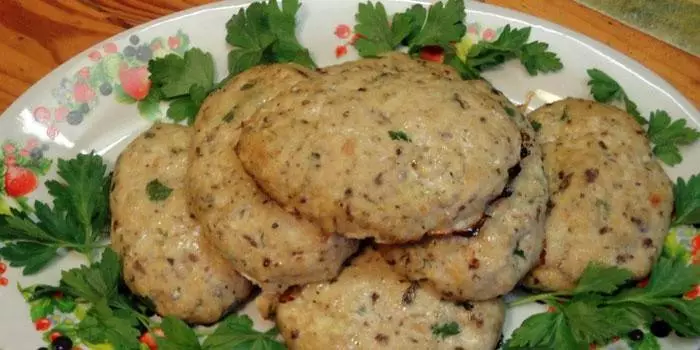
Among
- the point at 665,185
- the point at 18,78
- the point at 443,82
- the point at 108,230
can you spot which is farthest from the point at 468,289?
the point at 18,78

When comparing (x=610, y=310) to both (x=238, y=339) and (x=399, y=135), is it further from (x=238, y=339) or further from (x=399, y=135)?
(x=238, y=339)

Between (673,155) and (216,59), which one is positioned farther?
(216,59)

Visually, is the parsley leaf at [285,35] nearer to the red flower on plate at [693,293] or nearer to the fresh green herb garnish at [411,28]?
the fresh green herb garnish at [411,28]

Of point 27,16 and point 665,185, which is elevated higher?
point 27,16

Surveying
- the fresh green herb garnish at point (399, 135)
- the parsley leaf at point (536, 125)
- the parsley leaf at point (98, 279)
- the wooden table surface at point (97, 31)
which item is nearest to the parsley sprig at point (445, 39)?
the parsley leaf at point (536, 125)

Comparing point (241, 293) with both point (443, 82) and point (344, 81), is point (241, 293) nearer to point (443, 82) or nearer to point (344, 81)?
point (344, 81)

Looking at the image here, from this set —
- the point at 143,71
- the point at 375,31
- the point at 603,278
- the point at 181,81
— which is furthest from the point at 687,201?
the point at 143,71
